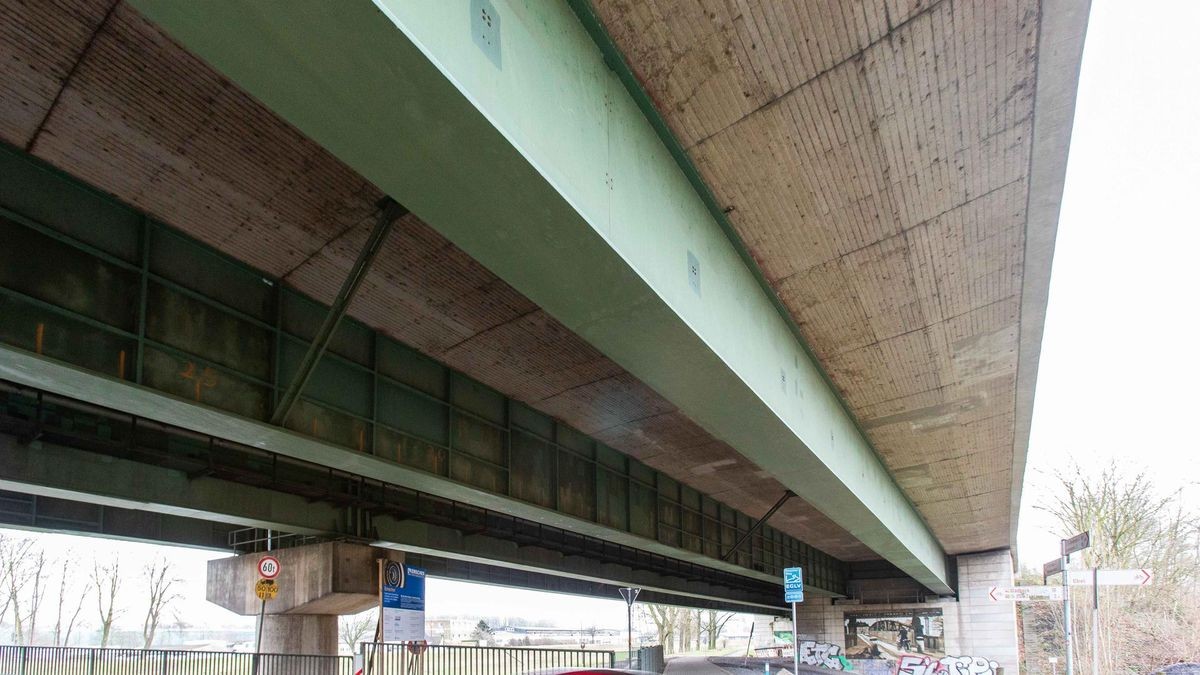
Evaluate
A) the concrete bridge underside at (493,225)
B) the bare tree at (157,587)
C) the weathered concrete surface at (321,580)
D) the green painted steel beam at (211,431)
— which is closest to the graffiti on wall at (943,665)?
the concrete bridge underside at (493,225)

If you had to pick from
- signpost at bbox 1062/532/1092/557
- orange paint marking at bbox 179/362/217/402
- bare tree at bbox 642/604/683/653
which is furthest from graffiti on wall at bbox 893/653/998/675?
bare tree at bbox 642/604/683/653

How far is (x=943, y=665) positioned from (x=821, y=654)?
770 centimetres

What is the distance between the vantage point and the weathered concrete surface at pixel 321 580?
1326 centimetres

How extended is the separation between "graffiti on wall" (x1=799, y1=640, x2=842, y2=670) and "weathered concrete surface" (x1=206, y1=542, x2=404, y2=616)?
112 feet

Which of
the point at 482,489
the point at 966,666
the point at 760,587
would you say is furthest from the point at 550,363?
the point at 966,666

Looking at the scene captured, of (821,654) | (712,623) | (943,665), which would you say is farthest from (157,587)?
(712,623)

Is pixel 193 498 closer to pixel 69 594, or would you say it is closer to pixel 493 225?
pixel 493 225

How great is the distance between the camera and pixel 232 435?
Answer: 882cm

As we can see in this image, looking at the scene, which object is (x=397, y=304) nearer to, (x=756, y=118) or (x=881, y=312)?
→ (x=756, y=118)

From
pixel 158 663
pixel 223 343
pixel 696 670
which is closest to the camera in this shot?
pixel 223 343

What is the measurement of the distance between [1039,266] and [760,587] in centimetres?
3188

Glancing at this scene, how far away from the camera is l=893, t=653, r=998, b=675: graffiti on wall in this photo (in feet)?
114

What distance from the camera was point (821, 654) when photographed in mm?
43156

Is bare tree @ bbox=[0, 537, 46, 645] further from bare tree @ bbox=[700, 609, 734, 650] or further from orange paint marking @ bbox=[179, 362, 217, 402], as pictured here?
bare tree @ bbox=[700, 609, 734, 650]
